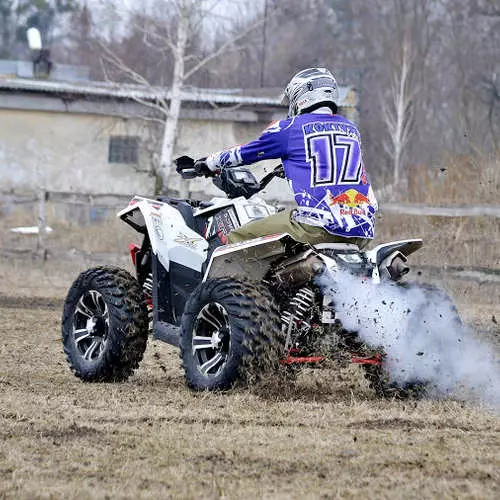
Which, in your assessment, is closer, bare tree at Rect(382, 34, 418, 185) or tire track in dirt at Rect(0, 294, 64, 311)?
tire track in dirt at Rect(0, 294, 64, 311)

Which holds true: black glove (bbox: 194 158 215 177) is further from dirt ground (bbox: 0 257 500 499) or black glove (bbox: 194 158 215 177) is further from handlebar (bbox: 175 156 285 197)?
dirt ground (bbox: 0 257 500 499)

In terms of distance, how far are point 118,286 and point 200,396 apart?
1340 mm

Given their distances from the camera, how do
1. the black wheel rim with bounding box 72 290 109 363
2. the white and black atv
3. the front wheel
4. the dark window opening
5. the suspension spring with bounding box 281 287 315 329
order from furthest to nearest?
the dark window opening
the black wheel rim with bounding box 72 290 109 363
the suspension spring with bounding box 281 287 315 329
the white and black atv
the front wheel

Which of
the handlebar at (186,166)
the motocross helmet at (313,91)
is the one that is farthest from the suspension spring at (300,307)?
the handlebar at (186,166)

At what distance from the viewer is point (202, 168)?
8719 millimetres

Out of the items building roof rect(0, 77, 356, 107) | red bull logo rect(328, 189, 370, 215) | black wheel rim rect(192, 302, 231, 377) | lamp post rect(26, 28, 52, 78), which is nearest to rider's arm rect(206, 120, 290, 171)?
red bull logo rect(328, 189, 370, 215)

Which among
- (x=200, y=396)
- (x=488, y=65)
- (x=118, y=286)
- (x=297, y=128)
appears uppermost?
(x=488, y=65)

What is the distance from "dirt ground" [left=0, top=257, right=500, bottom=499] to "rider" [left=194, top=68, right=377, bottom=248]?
1078mm

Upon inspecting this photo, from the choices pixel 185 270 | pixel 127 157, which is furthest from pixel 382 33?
pixel 185 270

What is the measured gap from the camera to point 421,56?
5234cm

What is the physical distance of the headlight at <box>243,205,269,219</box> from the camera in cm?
845

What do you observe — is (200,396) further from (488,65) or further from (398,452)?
(488,65)

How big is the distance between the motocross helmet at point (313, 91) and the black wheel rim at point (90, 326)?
2.05m

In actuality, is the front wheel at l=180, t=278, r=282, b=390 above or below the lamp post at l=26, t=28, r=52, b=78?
below
